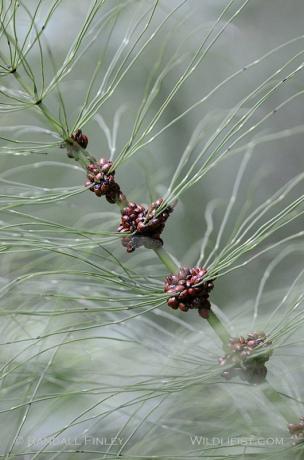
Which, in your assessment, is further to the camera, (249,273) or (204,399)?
(249,273)

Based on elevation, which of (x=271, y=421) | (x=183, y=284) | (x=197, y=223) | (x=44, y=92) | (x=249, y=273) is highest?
(x=197, y=223)

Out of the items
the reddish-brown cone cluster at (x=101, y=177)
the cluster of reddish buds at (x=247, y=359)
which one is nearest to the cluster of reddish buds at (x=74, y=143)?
the reddish-brown cone cluster at (x=101, y=177)

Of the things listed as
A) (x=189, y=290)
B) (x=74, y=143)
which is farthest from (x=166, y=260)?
(x=74, y=143)

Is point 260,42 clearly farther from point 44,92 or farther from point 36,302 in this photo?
point 44,92

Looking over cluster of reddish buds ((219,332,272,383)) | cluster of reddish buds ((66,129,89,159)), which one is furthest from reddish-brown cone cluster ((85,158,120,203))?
cluster of reddish buds ((219,332,272,383))

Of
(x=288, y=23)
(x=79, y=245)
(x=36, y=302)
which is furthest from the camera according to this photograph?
(x=288, y=23)

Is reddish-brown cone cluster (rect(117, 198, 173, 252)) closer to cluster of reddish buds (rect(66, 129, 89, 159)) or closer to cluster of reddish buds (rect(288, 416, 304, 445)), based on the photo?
cluster of reddish buds (rect(66, 129, 89, 159))

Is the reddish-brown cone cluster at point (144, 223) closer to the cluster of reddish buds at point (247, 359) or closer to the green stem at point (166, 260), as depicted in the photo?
the green stem at point (166, 260)

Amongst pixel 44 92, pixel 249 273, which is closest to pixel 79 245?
pixel 44 92
